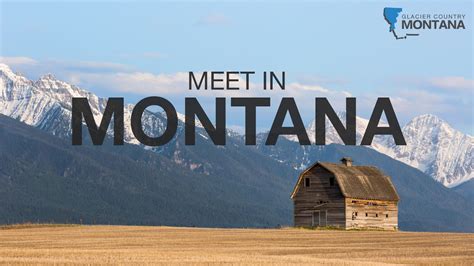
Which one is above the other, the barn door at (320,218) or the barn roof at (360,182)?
the barn roof at (360,182)

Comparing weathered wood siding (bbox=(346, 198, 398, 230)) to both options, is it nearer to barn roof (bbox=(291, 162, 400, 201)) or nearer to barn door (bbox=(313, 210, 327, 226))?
barn roof (bbox=(291, 162, 400, 201))

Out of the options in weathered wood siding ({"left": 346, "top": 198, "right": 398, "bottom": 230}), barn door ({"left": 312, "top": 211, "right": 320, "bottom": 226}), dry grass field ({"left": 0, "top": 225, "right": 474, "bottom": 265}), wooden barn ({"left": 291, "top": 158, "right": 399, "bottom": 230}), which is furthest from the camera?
barn door ({"left": 312, "top": 211, "right": 320, "bottom": 226})

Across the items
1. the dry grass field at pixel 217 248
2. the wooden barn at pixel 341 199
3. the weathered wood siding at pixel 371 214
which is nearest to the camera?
the dry grass field at pixel 217 248

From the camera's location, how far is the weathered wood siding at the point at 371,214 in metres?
127

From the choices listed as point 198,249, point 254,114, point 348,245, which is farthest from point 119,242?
point 254,114

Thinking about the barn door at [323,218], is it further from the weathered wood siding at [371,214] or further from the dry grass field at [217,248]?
the dry grass field at [217,248]

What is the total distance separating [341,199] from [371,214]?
15.8 ft

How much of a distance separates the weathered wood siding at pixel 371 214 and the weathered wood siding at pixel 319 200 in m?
1.00

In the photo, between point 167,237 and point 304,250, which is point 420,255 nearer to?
point 304,250

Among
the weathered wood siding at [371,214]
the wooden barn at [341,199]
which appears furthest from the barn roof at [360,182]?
the weathered wood siding at [371,214]

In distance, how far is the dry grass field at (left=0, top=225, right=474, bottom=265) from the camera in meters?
61.6

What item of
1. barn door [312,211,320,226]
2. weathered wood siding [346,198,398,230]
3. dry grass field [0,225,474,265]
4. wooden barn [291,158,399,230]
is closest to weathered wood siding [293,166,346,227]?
wooden barn [291,158,399,230]

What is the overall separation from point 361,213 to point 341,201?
317 cm

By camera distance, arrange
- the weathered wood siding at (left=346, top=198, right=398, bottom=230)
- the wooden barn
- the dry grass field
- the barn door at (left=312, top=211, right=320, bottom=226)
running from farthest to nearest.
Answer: the barn door at (left=312, top=211, right=320, bottom=226) < the weathered wood siding at (left=346, top=198, right=398, bottom=230) < the wooden barn < the dry grass field
